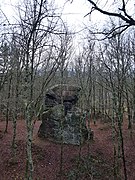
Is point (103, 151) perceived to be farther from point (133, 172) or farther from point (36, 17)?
point (36, 17)

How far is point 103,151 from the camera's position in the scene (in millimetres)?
19828

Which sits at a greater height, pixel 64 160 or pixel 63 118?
pixel 63 118

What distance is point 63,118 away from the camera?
20203 mm

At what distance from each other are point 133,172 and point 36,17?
44.5ft

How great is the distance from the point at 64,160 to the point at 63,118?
3799 mm

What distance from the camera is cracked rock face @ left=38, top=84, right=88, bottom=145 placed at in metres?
20.4

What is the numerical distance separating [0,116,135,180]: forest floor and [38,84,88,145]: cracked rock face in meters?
0.69

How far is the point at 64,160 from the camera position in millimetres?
17469

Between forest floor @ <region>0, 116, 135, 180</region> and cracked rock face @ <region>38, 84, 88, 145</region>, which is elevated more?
cracked rock face @ <region>38, 84, 88, 145</region>

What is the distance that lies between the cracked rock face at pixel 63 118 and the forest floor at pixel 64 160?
27.3 inches

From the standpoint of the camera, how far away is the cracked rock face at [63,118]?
20359 millimetres

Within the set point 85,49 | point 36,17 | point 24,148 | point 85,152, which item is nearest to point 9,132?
point 24,148

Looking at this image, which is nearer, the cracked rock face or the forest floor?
the forest floor

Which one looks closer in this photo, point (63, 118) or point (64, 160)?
point (64, 160)
